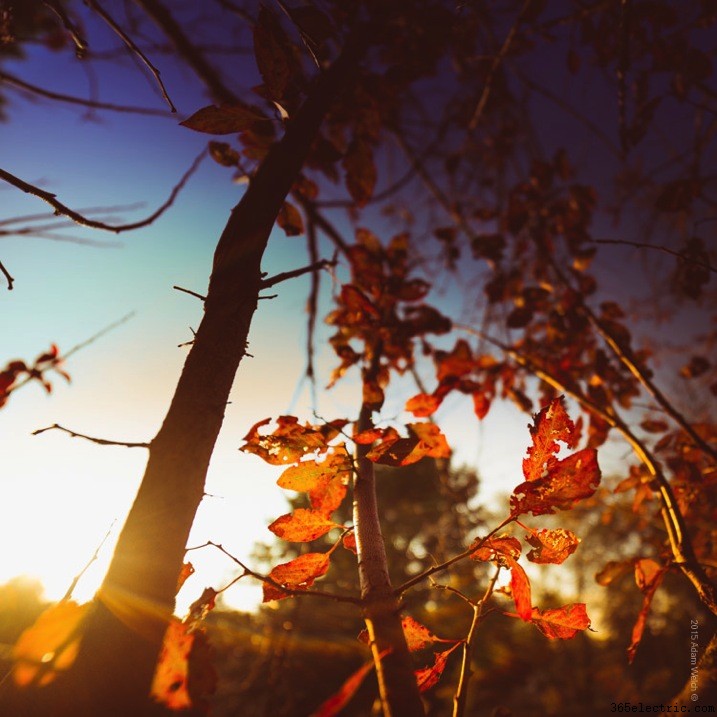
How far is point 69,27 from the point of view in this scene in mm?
931

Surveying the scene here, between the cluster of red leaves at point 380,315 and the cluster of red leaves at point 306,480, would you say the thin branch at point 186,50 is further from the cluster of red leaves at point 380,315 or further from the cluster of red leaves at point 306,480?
the cluster of red leaves at point 306,480

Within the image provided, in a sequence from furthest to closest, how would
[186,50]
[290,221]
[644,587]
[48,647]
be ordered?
1. [186,50]
2. [290,221]
3. [644,587]
4. [48,647]

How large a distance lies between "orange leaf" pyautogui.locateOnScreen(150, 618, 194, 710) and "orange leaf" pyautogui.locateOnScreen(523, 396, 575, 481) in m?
0.68

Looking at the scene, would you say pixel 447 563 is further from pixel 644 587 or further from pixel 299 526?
pixel 644 587

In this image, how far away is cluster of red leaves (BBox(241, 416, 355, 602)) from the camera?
34.1 inches

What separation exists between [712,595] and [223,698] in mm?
12140

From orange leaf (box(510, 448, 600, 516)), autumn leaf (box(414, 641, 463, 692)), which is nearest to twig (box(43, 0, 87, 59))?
orange leaf (box(510, 448, 600, 516))

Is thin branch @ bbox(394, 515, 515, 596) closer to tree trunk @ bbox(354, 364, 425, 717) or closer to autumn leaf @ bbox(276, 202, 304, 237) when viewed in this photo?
tree trunk @ bbox(354, 364, 425, 717)

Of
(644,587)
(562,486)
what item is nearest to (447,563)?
(562,486)

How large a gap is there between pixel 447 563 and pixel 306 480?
0.40 m

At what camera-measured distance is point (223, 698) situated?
30.3ft

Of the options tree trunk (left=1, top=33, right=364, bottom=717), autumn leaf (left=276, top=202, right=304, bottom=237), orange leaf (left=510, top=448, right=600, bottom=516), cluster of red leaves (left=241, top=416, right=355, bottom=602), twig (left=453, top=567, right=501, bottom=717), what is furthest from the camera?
autumn leaf (left=276, top=202, right=304, bottom=237)

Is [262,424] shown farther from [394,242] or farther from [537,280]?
[537,280]

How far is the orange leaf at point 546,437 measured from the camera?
2.56 ft
